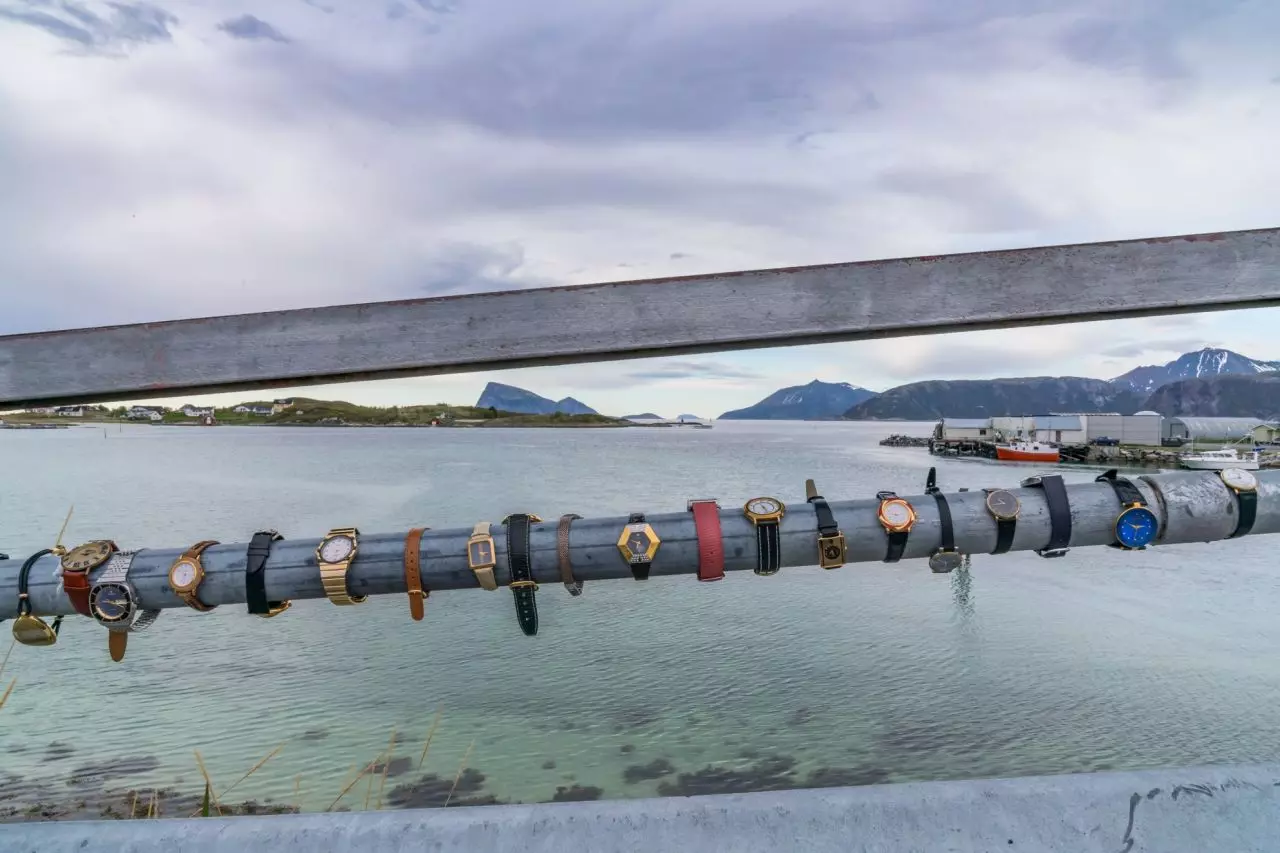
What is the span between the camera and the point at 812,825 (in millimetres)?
2012

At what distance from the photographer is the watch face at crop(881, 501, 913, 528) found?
3021 mm

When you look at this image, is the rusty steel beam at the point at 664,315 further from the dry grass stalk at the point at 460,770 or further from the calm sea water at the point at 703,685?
the calm sea water at the point at 703,685

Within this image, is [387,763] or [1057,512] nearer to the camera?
[1057,512]

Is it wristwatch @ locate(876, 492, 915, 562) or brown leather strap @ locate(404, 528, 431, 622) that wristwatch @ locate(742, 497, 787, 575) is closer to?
wristwatch @ locate(876, 492, 915, 562)

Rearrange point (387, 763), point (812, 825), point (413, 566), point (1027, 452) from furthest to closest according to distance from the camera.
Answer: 1. point (1027, 452)
2. point (387, 763)
3. point (413, 566)
4. point (812, 825)

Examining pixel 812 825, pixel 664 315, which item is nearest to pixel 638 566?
pixel 664 315

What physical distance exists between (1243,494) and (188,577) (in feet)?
15.9

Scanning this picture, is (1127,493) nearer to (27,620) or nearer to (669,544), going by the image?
(669,544)

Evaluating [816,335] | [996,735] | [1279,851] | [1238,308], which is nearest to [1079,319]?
[1238,308]

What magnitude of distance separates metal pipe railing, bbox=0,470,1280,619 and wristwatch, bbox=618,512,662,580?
0.04 m

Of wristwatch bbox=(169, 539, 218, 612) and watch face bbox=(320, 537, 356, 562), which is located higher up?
watch face bbox=(320, 537, 356, 562)

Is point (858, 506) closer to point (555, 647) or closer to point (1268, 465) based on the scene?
point (555, 647)

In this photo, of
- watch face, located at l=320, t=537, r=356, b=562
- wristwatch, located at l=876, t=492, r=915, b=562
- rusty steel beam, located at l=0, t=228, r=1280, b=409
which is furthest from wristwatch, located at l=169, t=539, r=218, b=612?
wristwatch, located at l=876, t=492, r=915, b=562

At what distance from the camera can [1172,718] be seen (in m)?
8.16
